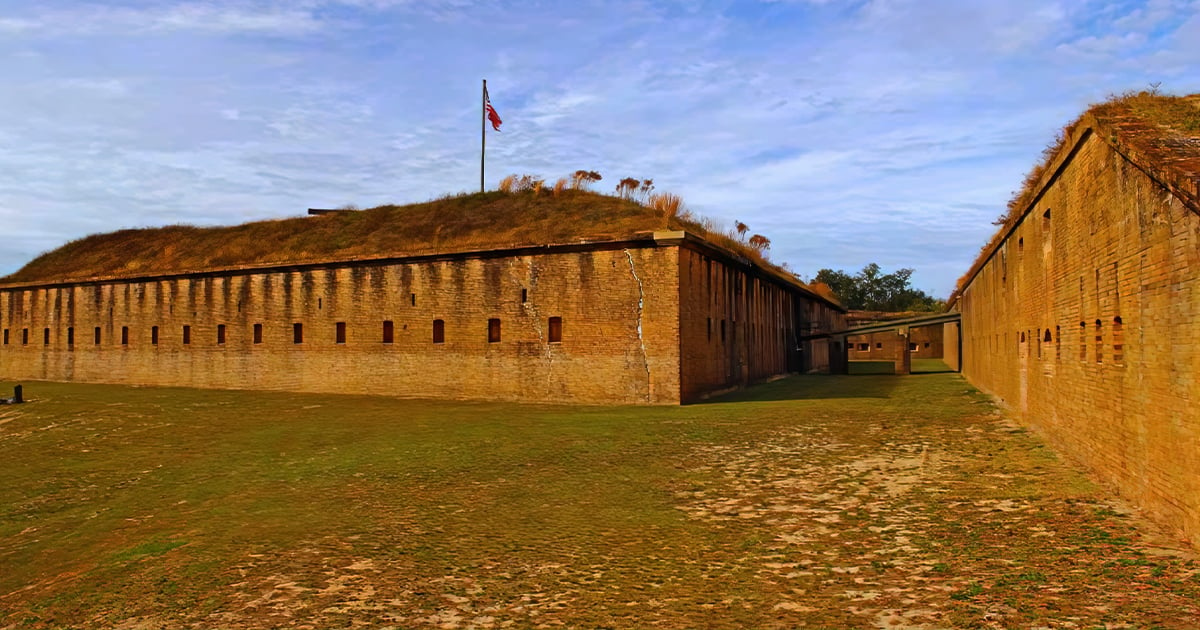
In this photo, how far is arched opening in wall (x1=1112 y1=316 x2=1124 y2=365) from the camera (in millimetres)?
7438

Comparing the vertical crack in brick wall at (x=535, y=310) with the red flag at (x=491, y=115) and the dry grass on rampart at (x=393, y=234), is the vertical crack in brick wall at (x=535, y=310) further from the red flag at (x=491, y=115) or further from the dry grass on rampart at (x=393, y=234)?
the red flag at (x=491, y=115)

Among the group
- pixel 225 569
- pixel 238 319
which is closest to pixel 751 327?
pixel 238 319

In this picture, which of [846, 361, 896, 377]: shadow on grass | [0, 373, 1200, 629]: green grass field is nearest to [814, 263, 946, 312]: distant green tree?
[846, 361, 896, 377]: shadow on grass

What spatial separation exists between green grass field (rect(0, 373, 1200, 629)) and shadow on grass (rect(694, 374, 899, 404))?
190 inches

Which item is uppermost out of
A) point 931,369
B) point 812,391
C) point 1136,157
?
point 1136,157

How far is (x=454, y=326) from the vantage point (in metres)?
20.4

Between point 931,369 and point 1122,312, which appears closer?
point 1122,312

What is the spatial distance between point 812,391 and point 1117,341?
13811 mm

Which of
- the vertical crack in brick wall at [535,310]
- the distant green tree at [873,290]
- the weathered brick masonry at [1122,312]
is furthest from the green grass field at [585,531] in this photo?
the distant green tree at [873,290]

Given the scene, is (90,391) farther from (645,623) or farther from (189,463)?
(645,623)

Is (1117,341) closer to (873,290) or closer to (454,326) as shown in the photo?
(454,326)

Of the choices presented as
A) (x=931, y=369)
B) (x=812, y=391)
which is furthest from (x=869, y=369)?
(x=812, y=391)

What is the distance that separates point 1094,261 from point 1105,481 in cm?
231

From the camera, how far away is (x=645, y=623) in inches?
198
